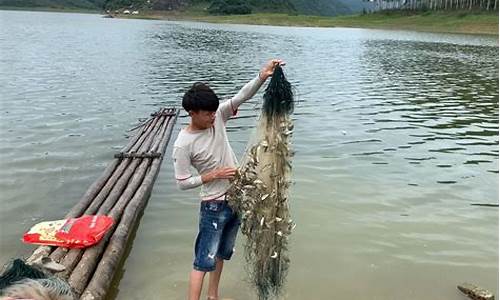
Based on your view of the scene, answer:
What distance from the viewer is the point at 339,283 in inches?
258

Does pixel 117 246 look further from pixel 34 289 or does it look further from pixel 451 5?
pixel 451 5

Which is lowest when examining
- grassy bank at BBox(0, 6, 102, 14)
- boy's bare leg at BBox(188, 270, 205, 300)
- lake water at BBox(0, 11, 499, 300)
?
lake water at BBox(0, 11, 499, 300)

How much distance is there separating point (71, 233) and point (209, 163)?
2777 mm

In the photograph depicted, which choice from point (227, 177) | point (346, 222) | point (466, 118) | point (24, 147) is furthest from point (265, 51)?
point (227, 177)

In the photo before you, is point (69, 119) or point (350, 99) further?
point (350, 99)

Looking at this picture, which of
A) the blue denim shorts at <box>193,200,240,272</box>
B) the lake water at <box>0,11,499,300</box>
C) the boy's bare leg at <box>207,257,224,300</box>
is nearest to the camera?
the blue denim shorts at <box>193,200,240,272</box>

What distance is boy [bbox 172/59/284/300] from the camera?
14.9 ft

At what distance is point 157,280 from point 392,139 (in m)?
9.00

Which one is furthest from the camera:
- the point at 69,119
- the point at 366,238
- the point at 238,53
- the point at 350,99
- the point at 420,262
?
the point at 238,53

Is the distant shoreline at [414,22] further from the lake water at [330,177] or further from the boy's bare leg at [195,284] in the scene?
the boy's bare leg at [195,284]

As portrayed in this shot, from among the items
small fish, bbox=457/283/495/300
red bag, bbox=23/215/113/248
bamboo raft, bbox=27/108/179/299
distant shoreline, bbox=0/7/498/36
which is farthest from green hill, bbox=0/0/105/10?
small fish, bbox=457/283/495/300

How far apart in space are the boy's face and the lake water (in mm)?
2498

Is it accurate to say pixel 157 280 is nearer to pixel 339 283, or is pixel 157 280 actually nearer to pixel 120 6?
Answer: pixel 339 283

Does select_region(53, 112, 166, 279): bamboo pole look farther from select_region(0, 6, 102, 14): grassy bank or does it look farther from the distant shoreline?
select_region(0, 6, 102, 14): grassy bank
